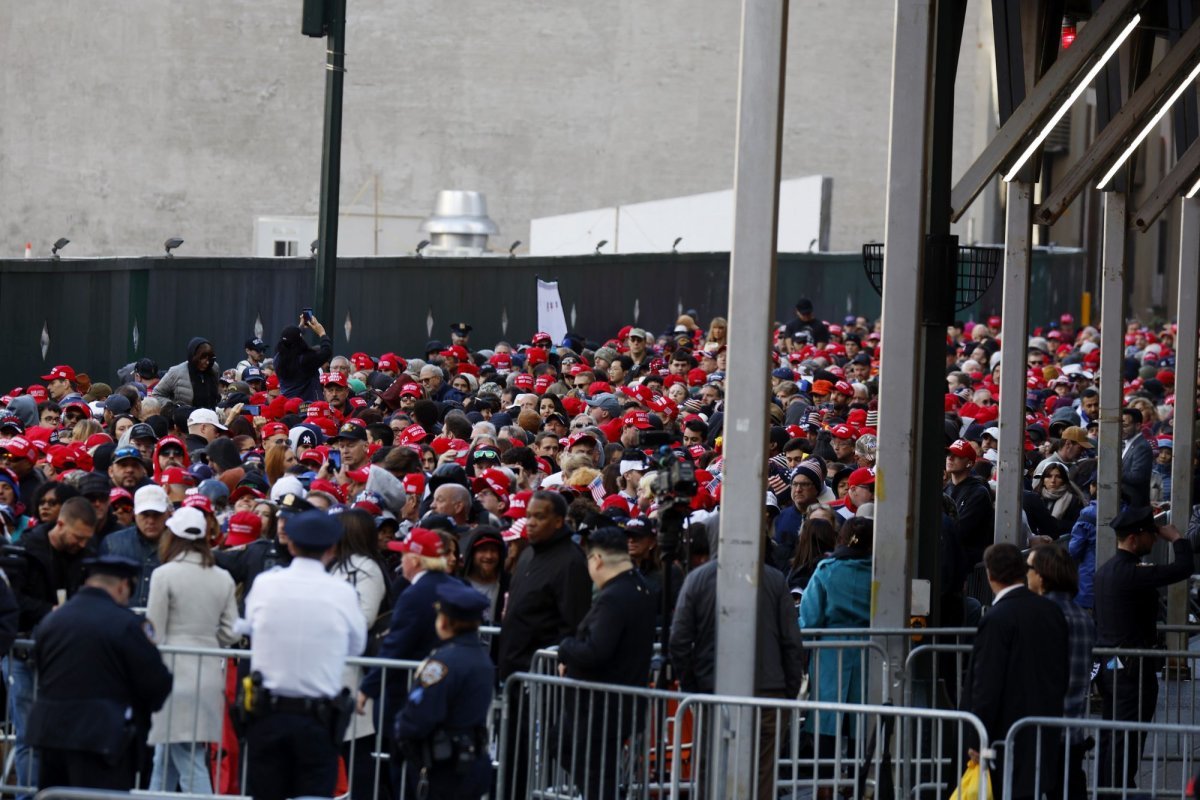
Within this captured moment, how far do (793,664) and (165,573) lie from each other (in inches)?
119

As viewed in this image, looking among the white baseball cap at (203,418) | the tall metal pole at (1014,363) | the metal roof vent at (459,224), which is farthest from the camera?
the metal roof vent at (459,224)

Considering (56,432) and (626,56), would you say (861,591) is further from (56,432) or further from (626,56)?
(626,56)

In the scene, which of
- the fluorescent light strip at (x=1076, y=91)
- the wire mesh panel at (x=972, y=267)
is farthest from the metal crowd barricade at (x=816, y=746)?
the fluorescent light strip at (x=1076, y=91)

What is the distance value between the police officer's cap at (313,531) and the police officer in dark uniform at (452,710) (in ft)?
1.74

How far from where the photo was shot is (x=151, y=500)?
35.0 ft

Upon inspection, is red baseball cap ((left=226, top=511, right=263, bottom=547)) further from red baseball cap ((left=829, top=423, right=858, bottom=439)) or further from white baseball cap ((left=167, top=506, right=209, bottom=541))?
red baseball cap ((left=829, top=423, right=858, bottom=439))

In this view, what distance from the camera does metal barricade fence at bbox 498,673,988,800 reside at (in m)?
8.85

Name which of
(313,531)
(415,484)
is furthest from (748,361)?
(415,484)

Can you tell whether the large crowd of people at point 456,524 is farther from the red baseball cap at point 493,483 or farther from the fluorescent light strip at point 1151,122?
the fluorescent light strip at point 1151,122

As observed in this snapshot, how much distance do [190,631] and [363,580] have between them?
1.00 meters

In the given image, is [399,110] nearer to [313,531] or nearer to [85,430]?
[85,430]

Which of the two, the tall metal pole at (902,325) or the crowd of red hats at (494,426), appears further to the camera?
the crowd of red hats at (494,426)

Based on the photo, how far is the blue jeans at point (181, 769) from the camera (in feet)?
30.6

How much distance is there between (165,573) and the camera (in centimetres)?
923
